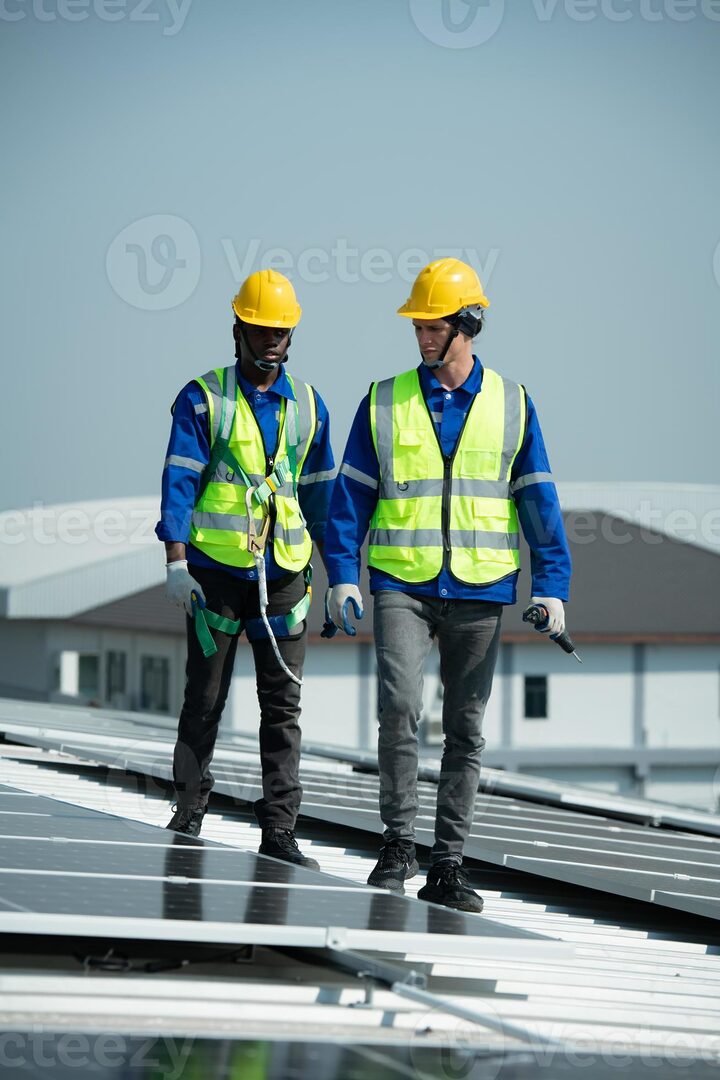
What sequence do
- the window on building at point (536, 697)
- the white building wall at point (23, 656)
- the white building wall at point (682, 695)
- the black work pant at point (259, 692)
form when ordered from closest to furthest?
the black work pant at point (259, 692) < the window on building at point (536, 697) < the white building wall at point (682, 695) < the white building wall at point (23, 656)

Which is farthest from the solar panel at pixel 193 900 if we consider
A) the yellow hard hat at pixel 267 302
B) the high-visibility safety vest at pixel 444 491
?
the yellow hard hat at pixel 267 302

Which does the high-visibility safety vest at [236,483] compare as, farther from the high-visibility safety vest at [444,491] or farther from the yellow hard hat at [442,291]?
the yellow hard hat at [442,291]

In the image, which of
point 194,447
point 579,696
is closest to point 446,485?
point 194,447

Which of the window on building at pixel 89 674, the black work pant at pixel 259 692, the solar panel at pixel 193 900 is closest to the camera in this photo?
the solar panel at pixel 193 900

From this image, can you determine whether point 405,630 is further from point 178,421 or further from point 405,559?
point 178,421

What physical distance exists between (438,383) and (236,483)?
97 cm

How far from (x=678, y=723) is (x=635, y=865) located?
114 ft

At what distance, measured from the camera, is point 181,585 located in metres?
6.17

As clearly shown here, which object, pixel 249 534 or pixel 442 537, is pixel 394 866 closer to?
pixel 442 537

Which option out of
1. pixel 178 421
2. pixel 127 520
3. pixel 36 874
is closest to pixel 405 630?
pixel 178 421

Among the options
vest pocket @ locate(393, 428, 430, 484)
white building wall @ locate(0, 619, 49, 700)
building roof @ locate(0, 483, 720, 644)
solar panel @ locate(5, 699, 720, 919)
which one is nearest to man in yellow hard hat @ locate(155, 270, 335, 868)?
vest pocket @ locate(393, 428, 430, 484)

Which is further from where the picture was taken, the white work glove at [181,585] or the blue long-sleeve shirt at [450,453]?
the white work glove at [181,585]

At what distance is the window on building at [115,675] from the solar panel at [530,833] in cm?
3195

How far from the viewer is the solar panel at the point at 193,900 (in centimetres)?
418
